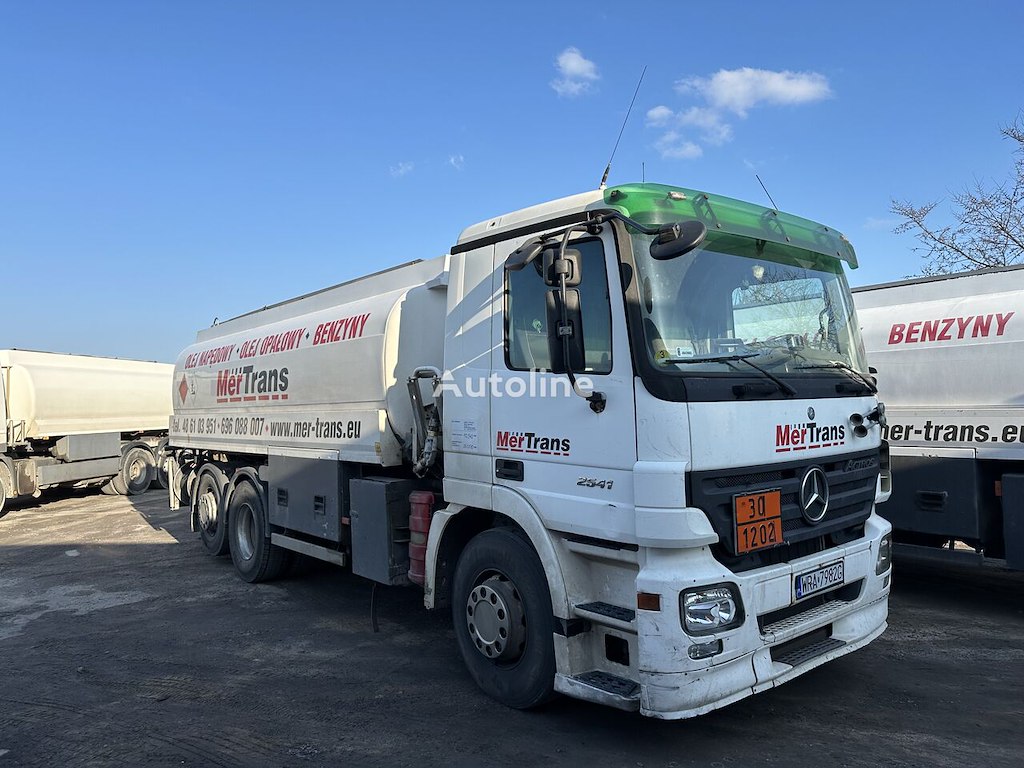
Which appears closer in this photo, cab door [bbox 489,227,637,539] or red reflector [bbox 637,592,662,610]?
red reflector [bbox 637,592,662,610]

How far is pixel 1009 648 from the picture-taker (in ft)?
17.6

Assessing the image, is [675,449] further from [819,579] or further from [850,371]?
[850,371]

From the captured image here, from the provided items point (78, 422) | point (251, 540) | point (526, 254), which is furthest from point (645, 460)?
point (78, 422)

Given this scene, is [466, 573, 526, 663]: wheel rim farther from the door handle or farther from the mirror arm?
the mirror arm

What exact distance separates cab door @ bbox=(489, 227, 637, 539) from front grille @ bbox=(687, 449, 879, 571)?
1.37ft

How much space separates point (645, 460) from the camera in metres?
3.57

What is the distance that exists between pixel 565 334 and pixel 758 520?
138 cm

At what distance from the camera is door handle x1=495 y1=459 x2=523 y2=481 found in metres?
4.30

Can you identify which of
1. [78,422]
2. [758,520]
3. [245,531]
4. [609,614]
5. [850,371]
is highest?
[850,371]

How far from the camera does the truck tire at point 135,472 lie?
16.7 metres

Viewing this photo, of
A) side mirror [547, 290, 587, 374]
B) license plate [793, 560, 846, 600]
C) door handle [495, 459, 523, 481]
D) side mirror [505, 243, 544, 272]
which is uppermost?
side mirror [505, 243, 544, 272]

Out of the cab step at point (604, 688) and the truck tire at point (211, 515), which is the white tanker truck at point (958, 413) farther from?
the truck tire at point (211, 515)

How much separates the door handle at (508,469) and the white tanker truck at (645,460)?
0.04 feet

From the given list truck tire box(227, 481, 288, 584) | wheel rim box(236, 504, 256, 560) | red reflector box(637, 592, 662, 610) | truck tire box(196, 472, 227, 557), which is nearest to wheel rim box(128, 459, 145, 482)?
truck tire box(196, 472, 227, 557)
